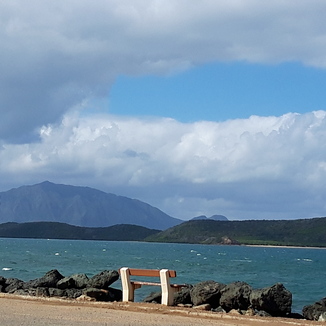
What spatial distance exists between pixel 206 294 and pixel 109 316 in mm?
6551

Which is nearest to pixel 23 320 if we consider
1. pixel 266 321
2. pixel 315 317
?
pixel 266 321

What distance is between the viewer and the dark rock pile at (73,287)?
25.4m

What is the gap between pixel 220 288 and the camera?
25.0 metres

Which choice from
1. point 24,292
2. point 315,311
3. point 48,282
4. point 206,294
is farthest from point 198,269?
point 206,294

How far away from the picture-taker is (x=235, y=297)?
2416cm

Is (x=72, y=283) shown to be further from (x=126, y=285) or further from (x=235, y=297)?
(x=235, y=297)

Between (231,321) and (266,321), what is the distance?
1.06 meters

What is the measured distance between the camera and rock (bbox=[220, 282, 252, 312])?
24.1 metres

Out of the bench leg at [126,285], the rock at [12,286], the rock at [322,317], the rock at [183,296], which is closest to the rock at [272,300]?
the rock at [322,317]

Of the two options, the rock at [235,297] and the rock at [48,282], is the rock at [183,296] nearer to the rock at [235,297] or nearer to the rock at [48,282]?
the rock at [235,297]

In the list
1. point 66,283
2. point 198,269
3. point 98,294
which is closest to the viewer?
point 98,294

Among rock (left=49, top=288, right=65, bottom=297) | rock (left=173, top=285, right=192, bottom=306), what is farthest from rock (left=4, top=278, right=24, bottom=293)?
rock (left=173, top=285, right=192, bottom=306)

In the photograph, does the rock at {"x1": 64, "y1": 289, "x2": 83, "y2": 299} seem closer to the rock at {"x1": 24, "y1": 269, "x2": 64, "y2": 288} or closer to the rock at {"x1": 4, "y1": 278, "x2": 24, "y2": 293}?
the rock at {"x1": 24, "y1": 269, "x2": 64, "y2": 288}

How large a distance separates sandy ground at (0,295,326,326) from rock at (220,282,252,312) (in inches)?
143
